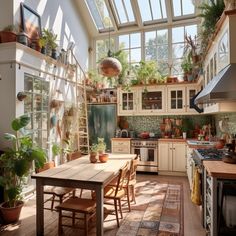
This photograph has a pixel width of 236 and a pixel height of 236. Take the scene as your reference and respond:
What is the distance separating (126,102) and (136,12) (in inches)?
97.4

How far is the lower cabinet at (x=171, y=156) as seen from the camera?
17.3 feet

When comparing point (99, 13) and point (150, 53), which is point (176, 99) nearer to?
point (150, 53)

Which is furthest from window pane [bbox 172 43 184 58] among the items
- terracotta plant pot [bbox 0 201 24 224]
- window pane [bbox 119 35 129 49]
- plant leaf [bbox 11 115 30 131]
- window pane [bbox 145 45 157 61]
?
terracotta plant pot [bbox 0 201 24 224]

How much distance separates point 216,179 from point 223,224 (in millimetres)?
482

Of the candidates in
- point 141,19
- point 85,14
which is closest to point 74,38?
point 85,14

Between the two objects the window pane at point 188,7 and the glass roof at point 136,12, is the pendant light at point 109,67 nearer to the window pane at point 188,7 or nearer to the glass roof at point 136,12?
the glass roof at point 136,12

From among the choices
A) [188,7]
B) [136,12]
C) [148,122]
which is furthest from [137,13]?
[148,122]

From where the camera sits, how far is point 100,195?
7.86 feet

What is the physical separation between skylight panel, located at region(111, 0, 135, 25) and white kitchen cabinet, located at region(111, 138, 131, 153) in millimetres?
3432

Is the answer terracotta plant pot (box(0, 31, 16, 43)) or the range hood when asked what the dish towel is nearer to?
the range hood

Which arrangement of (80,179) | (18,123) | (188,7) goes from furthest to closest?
(188,7) < (18,123) < (80,179)

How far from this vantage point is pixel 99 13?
6.46 meters

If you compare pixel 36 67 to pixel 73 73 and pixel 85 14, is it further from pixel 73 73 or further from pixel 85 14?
pixel 85 14

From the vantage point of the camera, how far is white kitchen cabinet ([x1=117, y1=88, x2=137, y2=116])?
5.92 m
